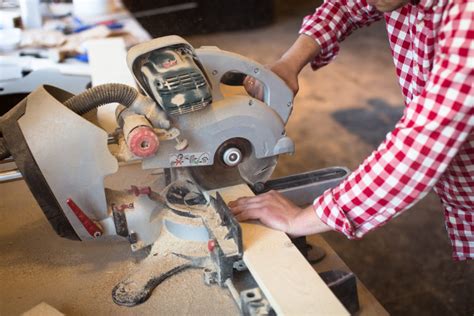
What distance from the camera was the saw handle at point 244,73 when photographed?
1224 mm

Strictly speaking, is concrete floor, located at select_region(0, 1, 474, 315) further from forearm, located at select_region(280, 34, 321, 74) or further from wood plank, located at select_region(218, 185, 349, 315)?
forearm, located at select_region(280, 34, 321, 74)

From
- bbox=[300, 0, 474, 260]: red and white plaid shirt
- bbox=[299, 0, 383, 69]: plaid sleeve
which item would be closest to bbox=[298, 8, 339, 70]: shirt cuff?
bbox=[299, 0, 383, 69]: plaid sleeve

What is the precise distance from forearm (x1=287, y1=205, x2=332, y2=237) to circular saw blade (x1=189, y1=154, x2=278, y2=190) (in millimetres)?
184

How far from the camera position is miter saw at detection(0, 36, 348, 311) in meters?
1.15

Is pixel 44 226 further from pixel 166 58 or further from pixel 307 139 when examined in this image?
pixel 307 139

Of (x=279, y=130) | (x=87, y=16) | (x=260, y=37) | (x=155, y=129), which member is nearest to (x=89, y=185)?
(x=155, y=129)

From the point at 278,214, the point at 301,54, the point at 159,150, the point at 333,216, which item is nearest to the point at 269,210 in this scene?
the point at 278,214

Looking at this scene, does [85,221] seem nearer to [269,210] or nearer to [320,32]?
[269,210]

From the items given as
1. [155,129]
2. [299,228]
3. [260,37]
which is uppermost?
[155,129]

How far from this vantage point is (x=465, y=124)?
97 centimetres

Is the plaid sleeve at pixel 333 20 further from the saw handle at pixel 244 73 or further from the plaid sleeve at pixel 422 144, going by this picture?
the plaid sleeve at pixel 422 144

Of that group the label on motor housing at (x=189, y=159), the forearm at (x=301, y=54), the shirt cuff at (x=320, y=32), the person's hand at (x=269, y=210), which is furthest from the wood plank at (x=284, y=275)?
→ the shirt cuff at (x=320, y=32)

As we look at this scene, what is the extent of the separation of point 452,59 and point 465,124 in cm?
11

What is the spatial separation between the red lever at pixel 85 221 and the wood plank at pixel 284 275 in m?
0.29
